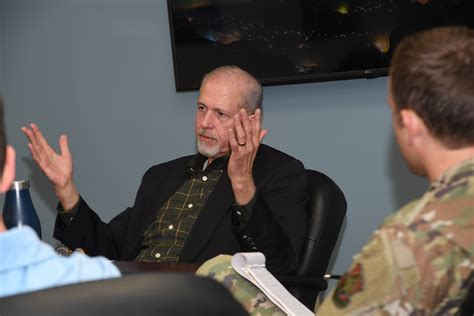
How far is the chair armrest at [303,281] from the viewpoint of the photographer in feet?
8.37

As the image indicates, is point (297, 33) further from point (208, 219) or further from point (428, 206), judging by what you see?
point (428, 206)

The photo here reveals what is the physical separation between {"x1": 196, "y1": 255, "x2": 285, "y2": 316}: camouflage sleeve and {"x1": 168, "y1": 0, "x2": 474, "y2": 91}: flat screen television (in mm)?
1464

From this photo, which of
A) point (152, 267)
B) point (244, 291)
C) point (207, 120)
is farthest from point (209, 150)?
point (244, 291)

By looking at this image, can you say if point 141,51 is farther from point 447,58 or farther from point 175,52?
point 447,58

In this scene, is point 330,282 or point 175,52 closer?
point 330,282

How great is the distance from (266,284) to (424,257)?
0.60m

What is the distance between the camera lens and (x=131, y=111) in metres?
3.99

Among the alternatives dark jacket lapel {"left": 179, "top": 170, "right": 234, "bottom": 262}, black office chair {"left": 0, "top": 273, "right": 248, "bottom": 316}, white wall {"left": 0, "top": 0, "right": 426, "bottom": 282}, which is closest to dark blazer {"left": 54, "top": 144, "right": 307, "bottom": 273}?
dark jacket lapel {"left": 179, "top": 170, "right": 234, "bottom": 262}

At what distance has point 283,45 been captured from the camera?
343cm

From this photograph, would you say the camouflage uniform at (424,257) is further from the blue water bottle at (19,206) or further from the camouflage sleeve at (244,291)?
Result: the blue water bottle at (19,206)

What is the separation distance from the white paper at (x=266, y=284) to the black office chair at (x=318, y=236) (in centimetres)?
66

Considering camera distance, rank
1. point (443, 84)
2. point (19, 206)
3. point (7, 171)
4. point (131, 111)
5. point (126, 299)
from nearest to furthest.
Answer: point (126, 299), point (7, 171), point (443, 84), point (19, 206), point (131, 111)

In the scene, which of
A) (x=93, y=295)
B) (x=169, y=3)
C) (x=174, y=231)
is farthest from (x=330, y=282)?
(x=93, y=295)

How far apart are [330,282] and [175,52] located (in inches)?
49.7
